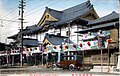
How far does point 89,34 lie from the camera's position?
968 inches

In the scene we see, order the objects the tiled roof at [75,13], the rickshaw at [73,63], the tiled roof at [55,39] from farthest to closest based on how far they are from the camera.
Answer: the tiled roof at [75,13] < the tiled roof at [55,39] < the rickshaw at [73,63]

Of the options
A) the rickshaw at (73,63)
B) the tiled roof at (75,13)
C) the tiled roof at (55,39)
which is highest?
the tiled roof at (75,13)

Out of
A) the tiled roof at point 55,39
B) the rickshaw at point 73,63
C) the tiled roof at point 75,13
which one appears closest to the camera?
the rickshaw at point 73,63

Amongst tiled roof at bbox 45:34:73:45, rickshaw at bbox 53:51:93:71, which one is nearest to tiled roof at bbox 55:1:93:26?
tiled roof at bbox 45:34:73:45

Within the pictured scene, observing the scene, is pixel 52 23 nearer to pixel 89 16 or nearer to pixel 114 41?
pixel 89 16

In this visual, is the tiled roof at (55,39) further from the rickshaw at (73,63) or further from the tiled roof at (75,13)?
the rickshaw at (73,63)

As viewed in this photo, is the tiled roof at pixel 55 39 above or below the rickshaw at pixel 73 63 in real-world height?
above

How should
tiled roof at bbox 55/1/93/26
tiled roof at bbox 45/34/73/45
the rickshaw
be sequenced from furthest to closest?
tiled roof at bbox 55/1/93/26
tiled roof at bbox 45/34/73/45
the rickshaw

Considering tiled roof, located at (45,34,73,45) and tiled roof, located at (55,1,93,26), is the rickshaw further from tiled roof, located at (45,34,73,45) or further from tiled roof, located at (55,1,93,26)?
tiled roof, located at (55,1,93,26)

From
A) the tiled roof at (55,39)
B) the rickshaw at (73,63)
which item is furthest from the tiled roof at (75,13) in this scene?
the rickshaw at (73,63)

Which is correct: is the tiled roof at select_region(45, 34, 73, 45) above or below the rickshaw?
above

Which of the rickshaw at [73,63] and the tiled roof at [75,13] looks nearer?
the rickshaw at [73,63]

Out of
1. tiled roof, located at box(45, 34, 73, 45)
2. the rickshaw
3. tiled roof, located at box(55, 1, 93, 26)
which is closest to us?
the rickshaw

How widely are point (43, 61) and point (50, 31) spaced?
3241 mm
